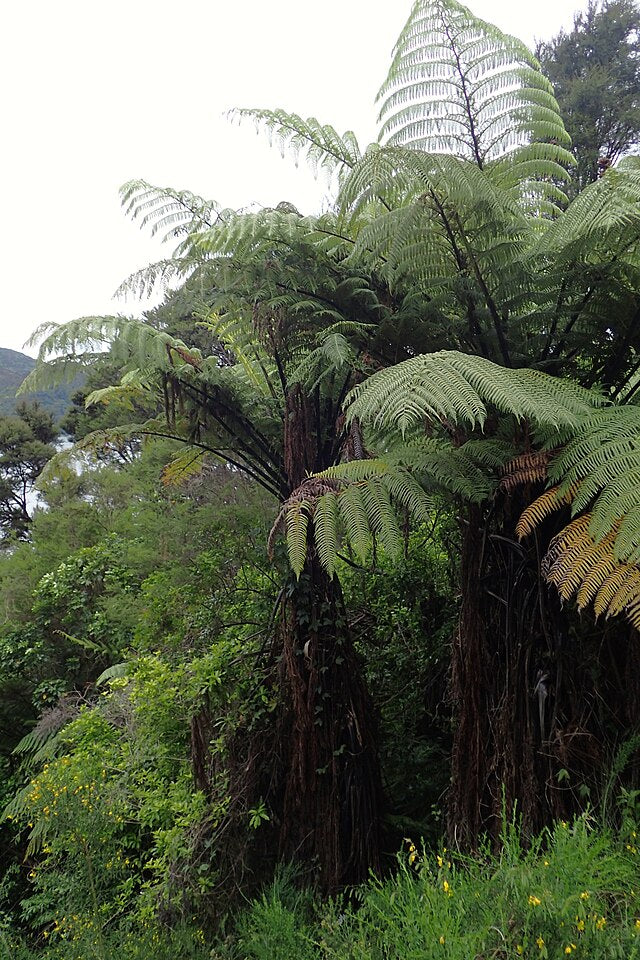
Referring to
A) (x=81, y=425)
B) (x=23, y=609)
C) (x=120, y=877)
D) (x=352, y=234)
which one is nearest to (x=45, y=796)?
(x=120, y=877)

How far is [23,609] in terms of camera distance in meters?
7.18

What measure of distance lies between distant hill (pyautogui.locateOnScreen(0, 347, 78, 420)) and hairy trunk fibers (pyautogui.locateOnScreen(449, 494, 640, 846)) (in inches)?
593

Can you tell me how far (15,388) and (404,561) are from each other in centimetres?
2109

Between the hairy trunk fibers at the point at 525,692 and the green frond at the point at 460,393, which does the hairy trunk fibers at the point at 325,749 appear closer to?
the hairy trunk fibers at the point at 525,692

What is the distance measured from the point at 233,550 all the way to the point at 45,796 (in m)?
2.00

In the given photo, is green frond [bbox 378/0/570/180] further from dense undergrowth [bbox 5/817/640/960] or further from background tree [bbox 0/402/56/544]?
background tree [bbox 0/402/56/544]

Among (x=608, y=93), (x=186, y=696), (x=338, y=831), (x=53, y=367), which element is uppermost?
(x=608, y=93)

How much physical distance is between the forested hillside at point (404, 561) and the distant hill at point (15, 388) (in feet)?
46.0

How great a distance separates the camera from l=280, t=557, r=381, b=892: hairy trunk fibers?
2361 millimetres

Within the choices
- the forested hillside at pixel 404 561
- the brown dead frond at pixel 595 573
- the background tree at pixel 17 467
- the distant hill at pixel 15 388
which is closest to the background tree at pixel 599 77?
the forested hillside at pixel 404 561

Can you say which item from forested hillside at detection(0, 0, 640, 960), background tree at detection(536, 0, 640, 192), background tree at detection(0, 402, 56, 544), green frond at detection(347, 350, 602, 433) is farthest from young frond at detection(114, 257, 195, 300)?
background tree at detection(0, 402, 56, 544)

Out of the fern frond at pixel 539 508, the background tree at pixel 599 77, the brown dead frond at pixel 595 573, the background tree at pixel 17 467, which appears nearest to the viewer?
the brown dead frond at pixel 595 573

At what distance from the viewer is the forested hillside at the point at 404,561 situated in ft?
5.31

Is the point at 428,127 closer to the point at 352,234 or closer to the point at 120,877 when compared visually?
the point at 352,234
